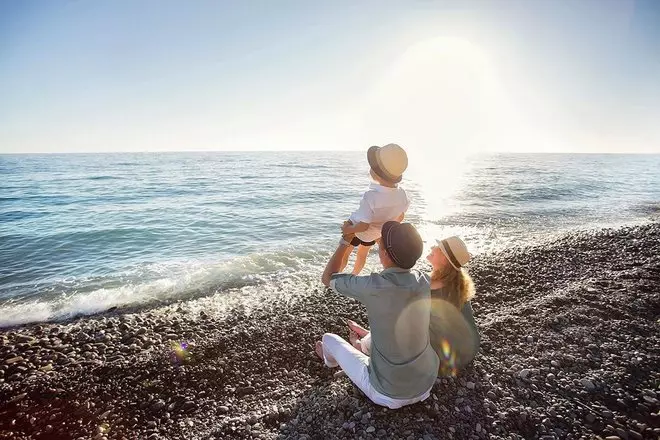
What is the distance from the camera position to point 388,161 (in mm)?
4977

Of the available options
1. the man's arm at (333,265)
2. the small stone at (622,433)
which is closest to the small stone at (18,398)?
the man's arm at (333,265)

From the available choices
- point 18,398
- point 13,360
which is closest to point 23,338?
point 13,360

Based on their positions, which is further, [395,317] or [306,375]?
[306,375]

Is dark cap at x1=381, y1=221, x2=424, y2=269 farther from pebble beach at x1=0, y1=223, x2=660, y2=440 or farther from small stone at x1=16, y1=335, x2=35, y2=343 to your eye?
small stone at x1=16, y1=335, x2=35, y2=343

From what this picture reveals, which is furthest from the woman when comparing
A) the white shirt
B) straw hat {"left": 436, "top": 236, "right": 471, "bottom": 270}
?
the white shirt

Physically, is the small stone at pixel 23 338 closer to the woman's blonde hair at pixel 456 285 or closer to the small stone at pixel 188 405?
the small stone at pixel 188 405

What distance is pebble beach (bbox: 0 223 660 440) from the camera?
4508 millimetres

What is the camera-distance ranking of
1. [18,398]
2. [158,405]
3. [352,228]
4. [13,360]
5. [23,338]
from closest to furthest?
[352,228] < [158,405] < [18,398] < [13,360] < [23,338]

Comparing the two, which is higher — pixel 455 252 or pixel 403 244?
pixel 403 244

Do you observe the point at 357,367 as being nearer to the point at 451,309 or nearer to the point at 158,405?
the point at 451,309

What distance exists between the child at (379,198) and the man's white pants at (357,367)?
1.36 m

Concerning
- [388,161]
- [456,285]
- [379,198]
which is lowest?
[456,285]

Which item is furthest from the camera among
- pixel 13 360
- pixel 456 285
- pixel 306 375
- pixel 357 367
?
pixel 13 360

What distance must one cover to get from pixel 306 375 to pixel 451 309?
8.92ft
